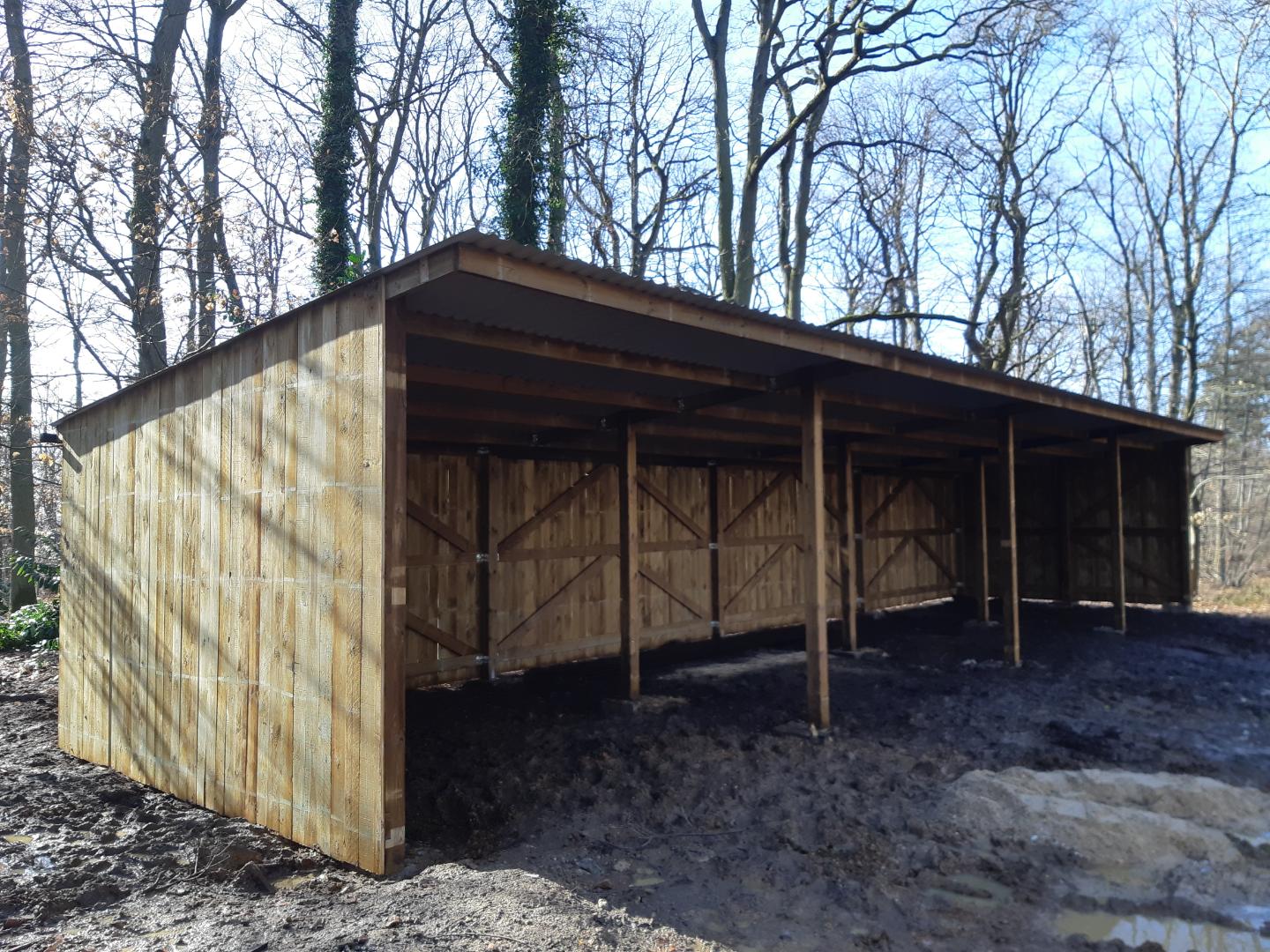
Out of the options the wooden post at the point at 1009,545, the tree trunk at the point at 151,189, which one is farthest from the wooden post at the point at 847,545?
the tree trunk at the point at 151,189

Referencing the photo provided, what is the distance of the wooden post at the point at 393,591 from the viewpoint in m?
3.57

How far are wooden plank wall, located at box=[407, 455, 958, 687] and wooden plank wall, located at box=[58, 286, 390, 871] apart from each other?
91.0 inches

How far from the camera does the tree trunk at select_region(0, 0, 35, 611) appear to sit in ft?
37.1

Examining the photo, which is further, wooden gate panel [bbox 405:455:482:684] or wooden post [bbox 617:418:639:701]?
wooden gate panel [bbox 405:455:482:684]

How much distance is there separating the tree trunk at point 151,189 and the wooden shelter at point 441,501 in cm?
616

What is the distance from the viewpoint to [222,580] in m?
4.64

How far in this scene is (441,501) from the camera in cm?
776

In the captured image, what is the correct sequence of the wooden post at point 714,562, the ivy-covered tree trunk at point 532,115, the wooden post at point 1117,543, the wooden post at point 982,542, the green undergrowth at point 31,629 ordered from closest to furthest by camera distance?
the green undergrowth at point 31,629 < the wooden post at point 714,562 < the wooden post at point 1117,543 < the wooden post at point 982,542 < the ivy-covered tree trunk at point 532,115

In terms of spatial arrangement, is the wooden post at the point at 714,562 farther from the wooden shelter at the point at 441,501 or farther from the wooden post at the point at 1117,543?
the wooden post at the point at 1117,543

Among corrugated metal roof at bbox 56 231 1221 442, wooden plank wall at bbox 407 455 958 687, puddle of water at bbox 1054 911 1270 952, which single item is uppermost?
corrugated metal roof at bbox 56 231 1221 442

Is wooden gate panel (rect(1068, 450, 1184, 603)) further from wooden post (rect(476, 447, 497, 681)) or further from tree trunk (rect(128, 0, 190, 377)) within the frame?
→ tree trunk (rect(128, 0, 190, 377))

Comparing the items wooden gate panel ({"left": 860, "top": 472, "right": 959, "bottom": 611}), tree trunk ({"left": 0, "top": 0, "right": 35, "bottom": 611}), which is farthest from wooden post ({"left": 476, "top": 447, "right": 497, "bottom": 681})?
tree trunk ({"left": 0, "top": 0, "right": 35, "bottom": 611})

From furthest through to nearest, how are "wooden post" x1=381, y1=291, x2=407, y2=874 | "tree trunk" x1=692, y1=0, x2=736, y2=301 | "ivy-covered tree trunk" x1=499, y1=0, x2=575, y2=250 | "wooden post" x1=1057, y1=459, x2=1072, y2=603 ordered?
"tree trunk" x1=692, y1=0, x2=736, y2=301 < "wooden post" x1=1057, y1=459, x2=1072, y2=603 < "ivy-covered tree trunk" x1=499, y1=0, x2=575, y2=250 < "wooden post" x1=381, y1=291, x2=407, y2=874

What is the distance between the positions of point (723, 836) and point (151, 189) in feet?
39.4
